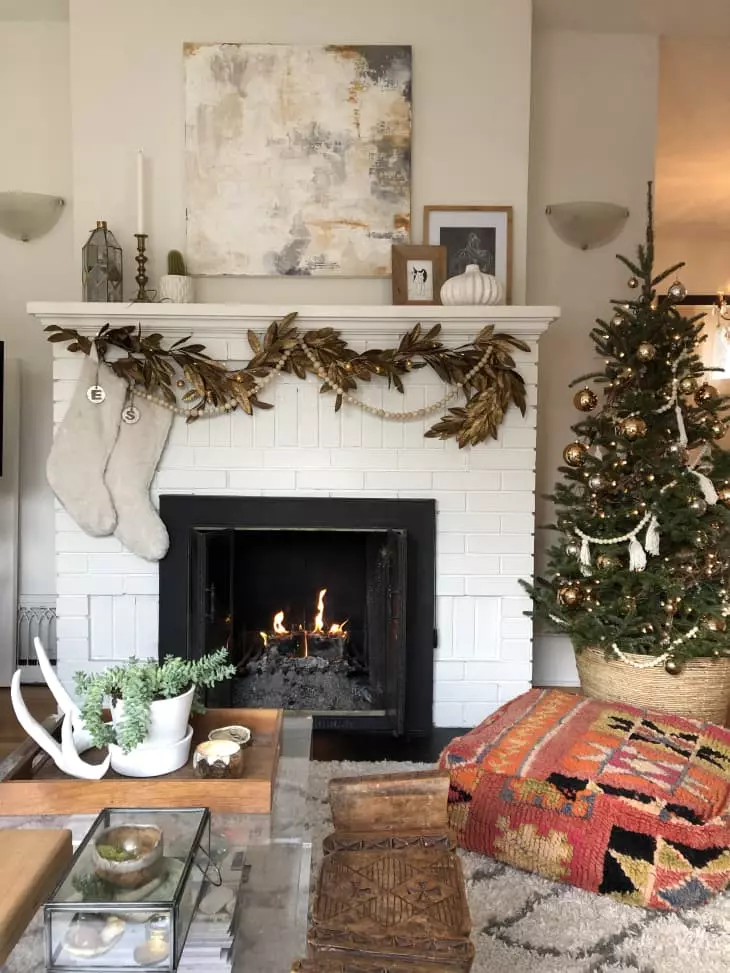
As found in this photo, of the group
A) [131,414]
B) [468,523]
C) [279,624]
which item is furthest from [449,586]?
[131,414]

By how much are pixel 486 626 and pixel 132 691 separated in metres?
1.70

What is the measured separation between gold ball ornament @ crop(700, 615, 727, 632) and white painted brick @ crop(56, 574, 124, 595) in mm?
2002

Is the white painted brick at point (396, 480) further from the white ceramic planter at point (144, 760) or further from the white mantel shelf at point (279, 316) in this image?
the white ceramic planter at point (144, 760)

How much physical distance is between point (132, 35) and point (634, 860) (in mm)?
3093

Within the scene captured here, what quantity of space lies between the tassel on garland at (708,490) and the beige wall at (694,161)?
193 cm

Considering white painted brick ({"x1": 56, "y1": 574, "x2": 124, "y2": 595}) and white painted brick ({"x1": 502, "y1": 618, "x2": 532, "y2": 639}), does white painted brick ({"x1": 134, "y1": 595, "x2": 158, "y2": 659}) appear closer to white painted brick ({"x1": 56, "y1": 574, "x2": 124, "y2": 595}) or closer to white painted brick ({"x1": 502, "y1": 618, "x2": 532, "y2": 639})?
white painted brick ({"x1": 56, "y1": 574, "x2": 124, "y2": 595})

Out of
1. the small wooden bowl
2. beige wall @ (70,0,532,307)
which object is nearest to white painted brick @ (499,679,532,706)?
the small wooden bowl

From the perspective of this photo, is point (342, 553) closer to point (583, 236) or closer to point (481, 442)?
point (481, 442)

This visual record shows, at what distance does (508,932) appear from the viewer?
1.75 metres

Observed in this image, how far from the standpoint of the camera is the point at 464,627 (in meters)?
2.97

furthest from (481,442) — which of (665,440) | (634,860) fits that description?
(634,860)

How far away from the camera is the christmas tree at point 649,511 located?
8.95 ft

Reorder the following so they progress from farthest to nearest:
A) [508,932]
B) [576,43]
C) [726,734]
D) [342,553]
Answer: [576,43]
[342,553]
[726,734]
[508,932]

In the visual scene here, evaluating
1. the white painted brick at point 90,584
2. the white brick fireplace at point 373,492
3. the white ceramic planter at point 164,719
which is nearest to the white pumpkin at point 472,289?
the white brick fireplace at point 373,492
